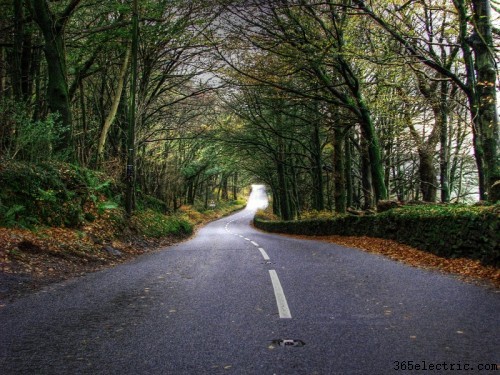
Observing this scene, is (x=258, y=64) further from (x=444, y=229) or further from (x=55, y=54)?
(x=444, y=229)

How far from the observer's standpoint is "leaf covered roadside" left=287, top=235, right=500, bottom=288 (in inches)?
279

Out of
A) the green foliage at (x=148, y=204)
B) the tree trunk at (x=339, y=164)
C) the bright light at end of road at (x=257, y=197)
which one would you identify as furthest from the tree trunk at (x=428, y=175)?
the bright light at end of road at (x=257, y=197)

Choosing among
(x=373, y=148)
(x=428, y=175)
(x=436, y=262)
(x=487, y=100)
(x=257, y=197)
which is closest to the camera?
(x=436, y=262)

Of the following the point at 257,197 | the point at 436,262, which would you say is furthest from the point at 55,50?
the point at 257,197

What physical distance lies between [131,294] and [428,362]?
431 centimetres

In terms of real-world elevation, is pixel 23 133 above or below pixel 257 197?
below

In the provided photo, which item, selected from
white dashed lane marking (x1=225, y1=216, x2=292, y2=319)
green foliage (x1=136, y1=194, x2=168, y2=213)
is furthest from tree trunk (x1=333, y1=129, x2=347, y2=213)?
white dashed lane marking (x1=225, y1=216, x2=292, y2=319)

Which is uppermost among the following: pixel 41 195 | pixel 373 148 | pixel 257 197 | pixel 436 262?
pixel 257 197

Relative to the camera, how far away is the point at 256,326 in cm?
432

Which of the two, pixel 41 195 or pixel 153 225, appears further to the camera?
pixel 153 225

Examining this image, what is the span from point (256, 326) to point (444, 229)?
7.34 meters

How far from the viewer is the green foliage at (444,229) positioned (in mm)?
7848

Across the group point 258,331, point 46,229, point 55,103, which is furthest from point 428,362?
point 55,103

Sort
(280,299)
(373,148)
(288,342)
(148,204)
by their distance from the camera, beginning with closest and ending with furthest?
(288,342) < (280,299) < (373,148) < (148,204)
